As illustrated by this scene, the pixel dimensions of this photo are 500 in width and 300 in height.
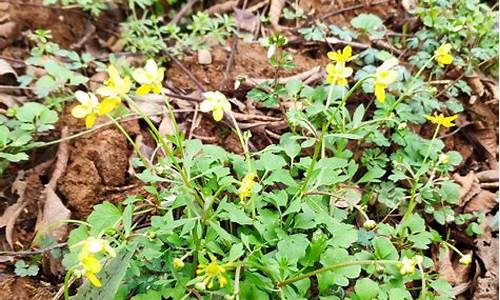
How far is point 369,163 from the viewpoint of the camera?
6.25 feet

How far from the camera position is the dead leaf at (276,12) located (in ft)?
8.17

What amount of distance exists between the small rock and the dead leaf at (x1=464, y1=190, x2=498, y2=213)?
106 cm

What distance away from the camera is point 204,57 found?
234cm

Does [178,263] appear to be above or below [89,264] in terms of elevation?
below

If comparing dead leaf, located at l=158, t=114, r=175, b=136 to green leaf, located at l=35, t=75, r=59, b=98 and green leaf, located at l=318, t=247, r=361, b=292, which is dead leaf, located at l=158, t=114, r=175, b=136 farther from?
green leaf, located at l=318, t=247, r=361, b=292

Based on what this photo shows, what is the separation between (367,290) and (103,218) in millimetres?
666

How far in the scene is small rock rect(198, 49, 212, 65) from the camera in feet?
7.64

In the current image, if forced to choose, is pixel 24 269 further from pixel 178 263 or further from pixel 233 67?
pixel 233 67

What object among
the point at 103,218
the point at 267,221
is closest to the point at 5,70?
the point at 103,218


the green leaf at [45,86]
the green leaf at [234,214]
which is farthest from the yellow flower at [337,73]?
the green leaf at [45,86]

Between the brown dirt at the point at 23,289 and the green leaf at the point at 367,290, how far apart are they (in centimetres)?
81

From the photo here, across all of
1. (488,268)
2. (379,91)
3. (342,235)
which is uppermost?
(379,91)

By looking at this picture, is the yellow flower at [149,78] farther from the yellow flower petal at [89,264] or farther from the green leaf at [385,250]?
the green leaf at [385,250]

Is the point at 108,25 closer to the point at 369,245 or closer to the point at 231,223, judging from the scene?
the point at 231,223
